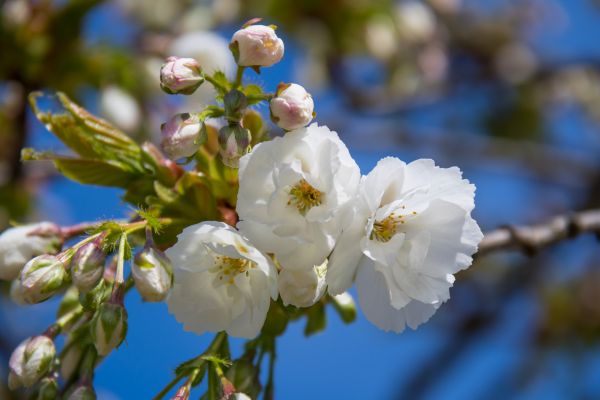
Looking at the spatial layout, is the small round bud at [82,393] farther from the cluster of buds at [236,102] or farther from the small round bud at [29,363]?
the cluster of buds at [236,102]

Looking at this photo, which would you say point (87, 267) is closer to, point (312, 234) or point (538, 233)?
point (312, 234)

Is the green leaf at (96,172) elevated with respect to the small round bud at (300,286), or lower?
lower

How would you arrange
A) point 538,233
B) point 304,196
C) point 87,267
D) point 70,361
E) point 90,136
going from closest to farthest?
1. point 87,267
2. point 304,196
3. point 70,361
4. point 90,136
5. point 538,233

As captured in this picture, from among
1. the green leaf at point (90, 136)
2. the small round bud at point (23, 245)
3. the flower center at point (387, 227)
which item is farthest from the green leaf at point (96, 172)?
the flower center at point (387, 227)

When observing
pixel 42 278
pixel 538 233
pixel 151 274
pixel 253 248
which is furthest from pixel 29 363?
pixel 538 233

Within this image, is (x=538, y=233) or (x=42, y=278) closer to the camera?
(x=42, y=278)
